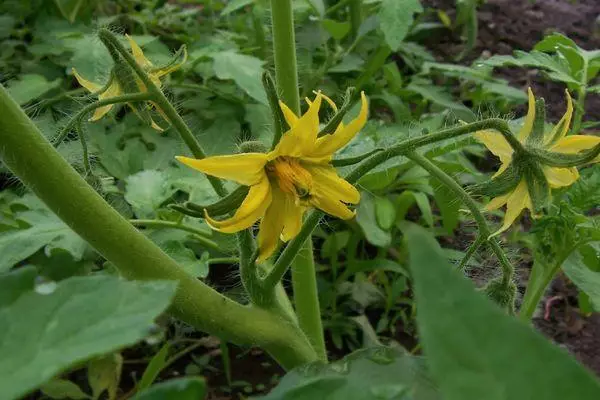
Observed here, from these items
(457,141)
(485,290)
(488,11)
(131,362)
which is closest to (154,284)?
(485,290)

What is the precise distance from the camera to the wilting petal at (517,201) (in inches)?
32.5

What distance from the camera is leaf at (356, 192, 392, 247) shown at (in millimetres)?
1345

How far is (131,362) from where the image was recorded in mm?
1446

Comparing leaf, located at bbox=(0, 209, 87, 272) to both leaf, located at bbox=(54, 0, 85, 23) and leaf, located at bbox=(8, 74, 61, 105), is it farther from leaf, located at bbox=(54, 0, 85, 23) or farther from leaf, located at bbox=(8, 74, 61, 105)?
leaf, located at bbox=(54, 0, 85, 23)

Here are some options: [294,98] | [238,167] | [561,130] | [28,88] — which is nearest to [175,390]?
[238,167]

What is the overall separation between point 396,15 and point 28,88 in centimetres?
91

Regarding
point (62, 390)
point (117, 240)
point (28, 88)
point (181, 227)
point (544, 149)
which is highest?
point (544, 149)

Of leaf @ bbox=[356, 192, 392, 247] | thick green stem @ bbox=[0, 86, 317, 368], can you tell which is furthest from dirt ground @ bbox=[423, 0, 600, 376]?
thick green stem @ bbox=[0, 86, 317, 368]

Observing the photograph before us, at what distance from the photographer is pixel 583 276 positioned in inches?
Answer: 40.8

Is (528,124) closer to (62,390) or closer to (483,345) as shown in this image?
(483,345)

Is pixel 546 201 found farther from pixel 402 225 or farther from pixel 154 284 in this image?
pixel 402 225

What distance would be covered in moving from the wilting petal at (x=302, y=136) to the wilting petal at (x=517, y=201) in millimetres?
263

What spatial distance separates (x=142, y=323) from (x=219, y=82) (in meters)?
1.63

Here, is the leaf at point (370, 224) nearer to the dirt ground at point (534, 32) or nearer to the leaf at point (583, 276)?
the leaf at point (583, 276)
